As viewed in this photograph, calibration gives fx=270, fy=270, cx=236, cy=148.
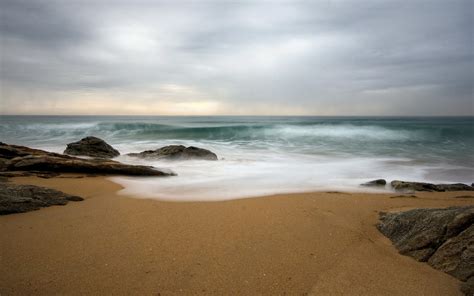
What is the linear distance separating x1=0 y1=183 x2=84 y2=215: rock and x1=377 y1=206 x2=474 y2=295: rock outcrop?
485 cm

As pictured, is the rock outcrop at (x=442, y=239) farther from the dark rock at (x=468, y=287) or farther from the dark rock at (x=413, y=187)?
the dark rock at (x=413, y=187)

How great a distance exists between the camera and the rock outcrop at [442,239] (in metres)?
2.43

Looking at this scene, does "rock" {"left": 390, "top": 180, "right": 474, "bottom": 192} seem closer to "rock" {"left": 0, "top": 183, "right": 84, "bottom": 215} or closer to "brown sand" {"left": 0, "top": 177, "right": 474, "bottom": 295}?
"brown sand" {"left": 0, "top": 177, "right": 474, "bottom": 295}

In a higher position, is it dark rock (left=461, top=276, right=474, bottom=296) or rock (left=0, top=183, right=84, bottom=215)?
rock (left=0, top=183, right=84, bottom=215)

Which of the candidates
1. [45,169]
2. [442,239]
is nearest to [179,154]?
[45,169]

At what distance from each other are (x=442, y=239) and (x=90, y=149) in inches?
432

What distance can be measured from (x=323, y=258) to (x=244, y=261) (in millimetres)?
832

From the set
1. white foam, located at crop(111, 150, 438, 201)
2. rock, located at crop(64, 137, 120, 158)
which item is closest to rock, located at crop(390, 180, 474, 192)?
white foam, located at crop(111, 150, 438, 201)

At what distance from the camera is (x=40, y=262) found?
8.51ft

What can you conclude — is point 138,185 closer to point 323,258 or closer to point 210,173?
point 210,173

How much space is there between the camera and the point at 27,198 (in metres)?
4.03

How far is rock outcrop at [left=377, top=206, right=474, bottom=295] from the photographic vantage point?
243cm

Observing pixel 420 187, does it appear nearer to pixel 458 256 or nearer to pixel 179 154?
pixel 458 256

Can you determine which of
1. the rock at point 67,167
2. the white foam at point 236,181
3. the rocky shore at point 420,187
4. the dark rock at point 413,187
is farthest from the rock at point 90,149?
the dark rock at point 413,187
